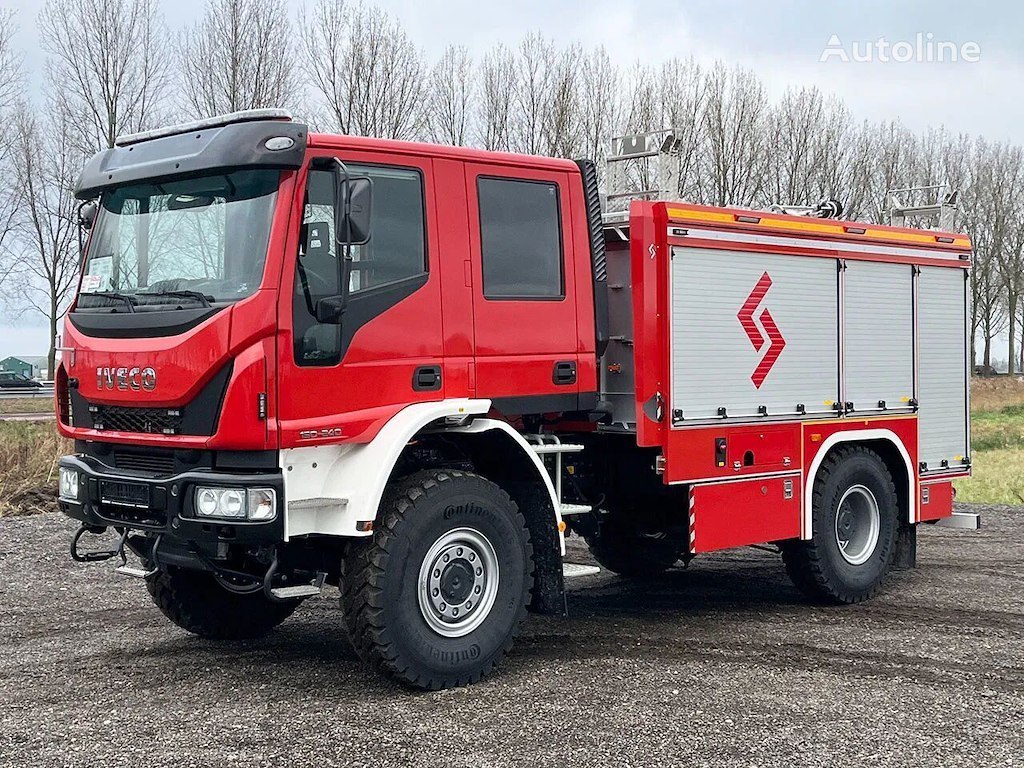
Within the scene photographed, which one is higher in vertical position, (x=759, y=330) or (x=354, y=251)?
(x=354, y=251)

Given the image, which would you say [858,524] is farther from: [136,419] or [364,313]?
[136,419]

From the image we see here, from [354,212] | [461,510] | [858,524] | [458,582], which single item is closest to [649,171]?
[858,524]

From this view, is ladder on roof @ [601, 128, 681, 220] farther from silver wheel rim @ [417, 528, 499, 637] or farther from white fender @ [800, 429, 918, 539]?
silver wheel rim @ [417, 528, 499, 637]

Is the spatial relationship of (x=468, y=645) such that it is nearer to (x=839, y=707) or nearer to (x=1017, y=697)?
(x=839, y=707)

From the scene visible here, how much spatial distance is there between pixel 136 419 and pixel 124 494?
394 mm

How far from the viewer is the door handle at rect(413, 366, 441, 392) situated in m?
6.28

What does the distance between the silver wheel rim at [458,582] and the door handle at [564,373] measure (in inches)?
42.6

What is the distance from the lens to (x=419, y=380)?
6.29m

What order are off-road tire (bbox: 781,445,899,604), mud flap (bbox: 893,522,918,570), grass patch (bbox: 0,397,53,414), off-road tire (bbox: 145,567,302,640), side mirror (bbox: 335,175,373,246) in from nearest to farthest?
1. side mirror (bbox: 335,175,373,246)
2. off-road tire (bbox: 145,567,302,640)
3. off-road tire (bbox: 781,445,899,604)
4. mud flap (bbox: 893,522,918,570)
5. grass patch (bbox: 0,397,53,414)

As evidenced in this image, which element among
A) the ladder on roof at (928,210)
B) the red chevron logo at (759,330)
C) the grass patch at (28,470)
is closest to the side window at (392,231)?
the red chevron logo at (759,330)

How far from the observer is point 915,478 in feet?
30.2

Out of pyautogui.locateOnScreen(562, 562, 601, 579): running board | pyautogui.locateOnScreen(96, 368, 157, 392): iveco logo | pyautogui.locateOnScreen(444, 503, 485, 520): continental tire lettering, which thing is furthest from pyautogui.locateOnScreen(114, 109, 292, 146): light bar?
pyautogui.locateOnScreen(562, 562, 601, 579): running board

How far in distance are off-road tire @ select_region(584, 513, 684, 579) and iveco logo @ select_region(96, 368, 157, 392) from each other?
373cm

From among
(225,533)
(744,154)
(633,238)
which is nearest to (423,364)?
(225,533)
